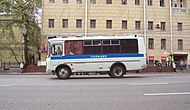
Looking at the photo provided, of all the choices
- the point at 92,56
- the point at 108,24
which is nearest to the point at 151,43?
the point at 108,24

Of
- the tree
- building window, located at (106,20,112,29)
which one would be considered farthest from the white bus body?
building window, located at (106,20,112,29)

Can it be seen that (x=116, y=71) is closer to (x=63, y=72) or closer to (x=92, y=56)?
(x=92, y=56)

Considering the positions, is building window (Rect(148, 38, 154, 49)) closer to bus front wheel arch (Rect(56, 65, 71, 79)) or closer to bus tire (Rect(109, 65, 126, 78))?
bus tire (Rect(109, 65, 126, 78))

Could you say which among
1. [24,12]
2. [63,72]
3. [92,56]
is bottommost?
[63,72]

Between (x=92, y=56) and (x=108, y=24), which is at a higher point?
(x=108, y=24)

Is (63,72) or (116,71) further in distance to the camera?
(116,71)

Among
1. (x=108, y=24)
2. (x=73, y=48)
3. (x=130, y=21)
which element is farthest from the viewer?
(x=130, y=21)

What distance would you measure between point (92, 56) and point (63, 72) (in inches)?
88.4

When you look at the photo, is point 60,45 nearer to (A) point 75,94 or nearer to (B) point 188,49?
(A) point 75,94

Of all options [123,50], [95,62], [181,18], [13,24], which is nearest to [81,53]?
[95,62]

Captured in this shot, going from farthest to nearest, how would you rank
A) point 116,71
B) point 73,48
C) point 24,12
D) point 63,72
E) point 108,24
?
point 108,24 → point 24,12 → point 116,71 → point 73,48 → point 63,72

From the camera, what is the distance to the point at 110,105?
27.7ft

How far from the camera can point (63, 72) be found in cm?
1900

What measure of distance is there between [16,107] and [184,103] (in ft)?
16.7
